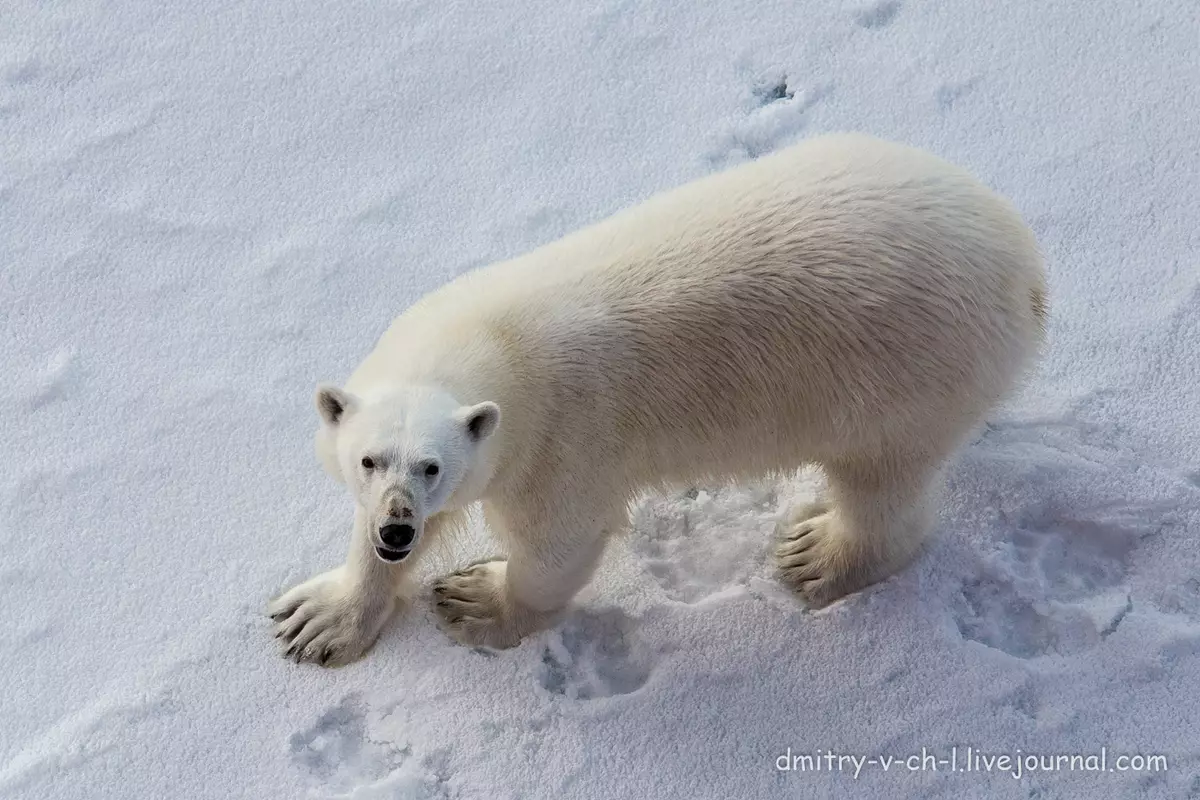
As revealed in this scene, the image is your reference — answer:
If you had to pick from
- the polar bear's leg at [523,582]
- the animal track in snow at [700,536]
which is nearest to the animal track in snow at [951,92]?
the animal track in snow at [700,536]

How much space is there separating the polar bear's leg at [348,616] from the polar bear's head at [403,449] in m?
0.68

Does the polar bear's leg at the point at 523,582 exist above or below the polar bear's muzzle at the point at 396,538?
below

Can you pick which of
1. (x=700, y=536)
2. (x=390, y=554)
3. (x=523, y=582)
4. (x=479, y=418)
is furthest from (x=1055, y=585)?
(x=390, y=554)

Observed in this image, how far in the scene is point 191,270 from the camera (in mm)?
4551

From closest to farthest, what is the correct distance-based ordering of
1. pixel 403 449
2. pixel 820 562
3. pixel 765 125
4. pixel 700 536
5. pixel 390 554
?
pixel 403 449, pixel 390 554, pixel 820 562, pixel 700 536, pixel 765 125

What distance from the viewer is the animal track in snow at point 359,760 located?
3514 millimetres

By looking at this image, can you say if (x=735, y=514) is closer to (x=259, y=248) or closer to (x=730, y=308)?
(x=730, y=308)

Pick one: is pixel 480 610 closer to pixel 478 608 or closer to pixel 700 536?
pixel 478 608

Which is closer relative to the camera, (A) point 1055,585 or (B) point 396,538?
(B) point 396,538

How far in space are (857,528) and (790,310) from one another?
31.0 inches

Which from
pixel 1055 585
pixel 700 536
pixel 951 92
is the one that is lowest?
pixel 1055 585

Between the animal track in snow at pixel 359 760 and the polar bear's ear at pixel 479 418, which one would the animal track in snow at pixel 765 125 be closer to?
the polar bear's ear at pixel 479 418

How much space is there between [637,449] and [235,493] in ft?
4.59

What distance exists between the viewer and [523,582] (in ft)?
11.8
